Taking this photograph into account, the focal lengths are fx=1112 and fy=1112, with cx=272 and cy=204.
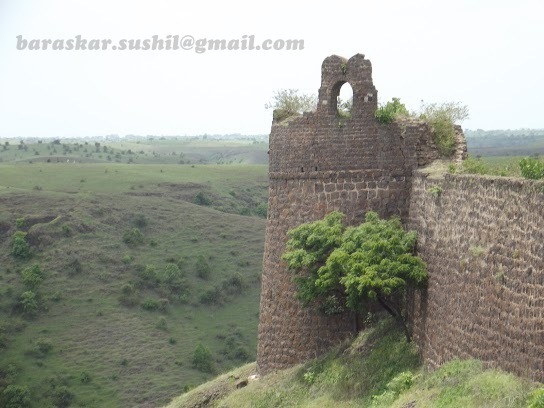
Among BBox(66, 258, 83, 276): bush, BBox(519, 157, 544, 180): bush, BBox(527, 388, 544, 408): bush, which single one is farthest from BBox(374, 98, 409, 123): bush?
BBox(66, 258, 83, 276): bush

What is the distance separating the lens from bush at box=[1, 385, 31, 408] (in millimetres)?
60500

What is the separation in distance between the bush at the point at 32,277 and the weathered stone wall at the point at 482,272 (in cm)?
6184

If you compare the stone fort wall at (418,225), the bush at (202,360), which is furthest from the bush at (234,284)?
the stone fort wall at (418,225)

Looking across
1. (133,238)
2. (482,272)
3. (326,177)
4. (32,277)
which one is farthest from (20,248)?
(482,272)

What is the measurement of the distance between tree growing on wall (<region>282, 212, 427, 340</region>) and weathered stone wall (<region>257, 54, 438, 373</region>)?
445 millimetres

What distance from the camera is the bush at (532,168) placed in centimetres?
1427

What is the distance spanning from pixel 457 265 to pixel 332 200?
180 inches

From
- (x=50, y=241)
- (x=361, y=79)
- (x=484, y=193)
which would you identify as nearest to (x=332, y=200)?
(x=361, y=79)

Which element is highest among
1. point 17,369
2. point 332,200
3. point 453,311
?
A: point 332,200

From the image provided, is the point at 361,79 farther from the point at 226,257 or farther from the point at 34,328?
the point at 226,257

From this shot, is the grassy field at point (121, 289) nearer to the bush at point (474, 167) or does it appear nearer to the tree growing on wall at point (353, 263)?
the tree growing on wall at point (353, 263)

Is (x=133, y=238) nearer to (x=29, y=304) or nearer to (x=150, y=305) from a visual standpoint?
(x=150, y=305)

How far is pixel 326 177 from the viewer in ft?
67.7

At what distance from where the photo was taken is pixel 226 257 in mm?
87688
